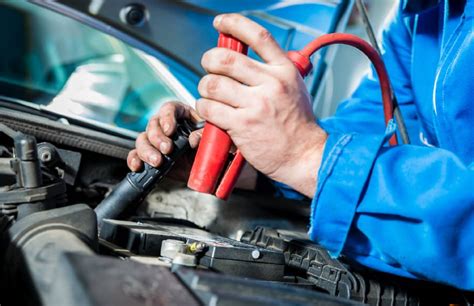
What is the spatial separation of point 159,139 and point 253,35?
0.40 metres

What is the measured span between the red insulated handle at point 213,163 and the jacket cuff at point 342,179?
0.15 metres

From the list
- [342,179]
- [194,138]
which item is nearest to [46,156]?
[194,138]

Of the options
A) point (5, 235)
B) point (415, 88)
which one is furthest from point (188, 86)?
point (5, 235)

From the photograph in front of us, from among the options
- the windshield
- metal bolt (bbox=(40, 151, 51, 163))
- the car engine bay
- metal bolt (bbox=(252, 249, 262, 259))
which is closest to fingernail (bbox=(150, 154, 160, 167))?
the car engine bay

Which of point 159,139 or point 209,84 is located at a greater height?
point 209,84

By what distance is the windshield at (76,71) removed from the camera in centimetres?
137

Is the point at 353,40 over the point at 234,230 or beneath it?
over

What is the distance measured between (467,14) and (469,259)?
0.46 m

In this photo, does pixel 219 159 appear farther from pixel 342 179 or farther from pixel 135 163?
pixel 135 163

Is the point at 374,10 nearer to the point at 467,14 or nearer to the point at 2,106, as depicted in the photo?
the point at 467,14

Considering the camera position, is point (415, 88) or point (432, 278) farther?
point (415, 88)

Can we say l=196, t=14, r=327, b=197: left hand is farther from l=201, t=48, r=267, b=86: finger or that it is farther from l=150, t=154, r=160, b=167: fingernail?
l=150, t=154, r=160, b=167: fingernail

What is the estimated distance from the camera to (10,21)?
4.44 ft

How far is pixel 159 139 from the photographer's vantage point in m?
1.07
